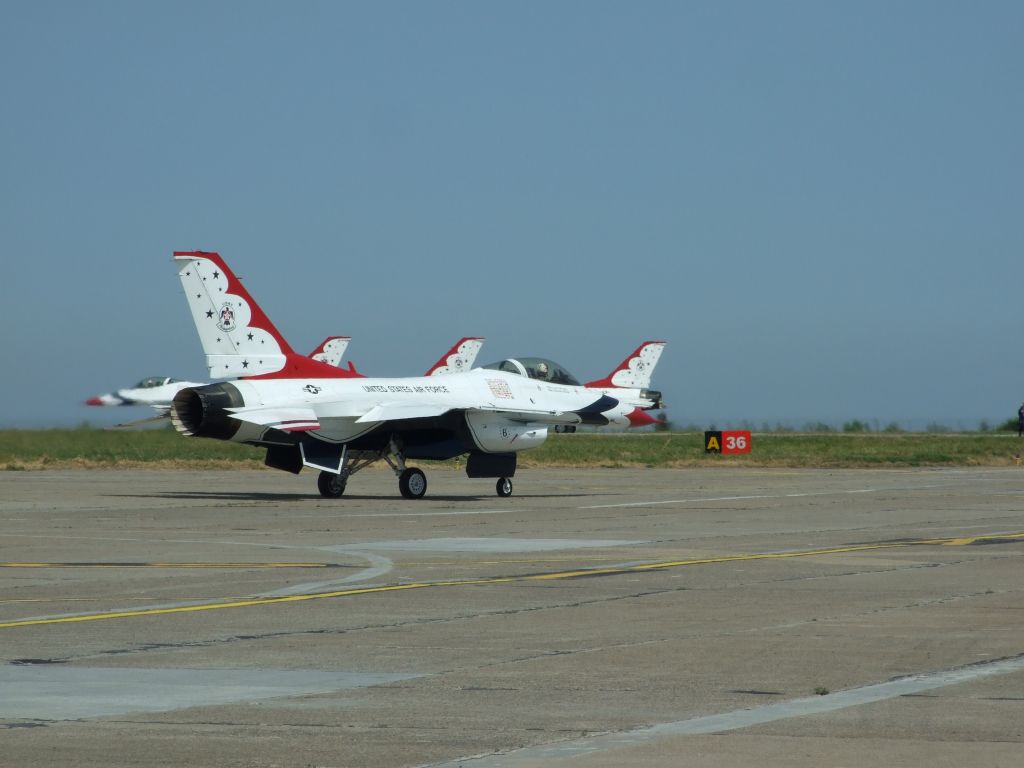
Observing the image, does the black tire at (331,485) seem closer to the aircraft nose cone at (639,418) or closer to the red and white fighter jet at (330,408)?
the red and white fighter jet at (330,408)

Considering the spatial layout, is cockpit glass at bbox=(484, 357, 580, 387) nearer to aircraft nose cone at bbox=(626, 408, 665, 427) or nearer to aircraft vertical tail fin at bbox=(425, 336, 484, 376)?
aircraft nose cone at bbox=(626, 408, 665, 427)

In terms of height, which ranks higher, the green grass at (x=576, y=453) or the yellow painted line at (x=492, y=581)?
the green grass at (x=576, y=453)

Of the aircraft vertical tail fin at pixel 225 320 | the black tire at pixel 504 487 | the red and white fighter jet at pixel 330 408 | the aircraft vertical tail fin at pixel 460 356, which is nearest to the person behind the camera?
the red and white fighter jet at pixel 330 408

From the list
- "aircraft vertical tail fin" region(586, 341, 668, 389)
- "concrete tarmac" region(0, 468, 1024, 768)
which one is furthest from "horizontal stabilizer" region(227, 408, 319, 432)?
"aircraft vertical tail fin" region(586, 341, 668, 389)

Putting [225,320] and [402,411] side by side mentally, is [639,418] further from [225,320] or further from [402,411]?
[225,320]

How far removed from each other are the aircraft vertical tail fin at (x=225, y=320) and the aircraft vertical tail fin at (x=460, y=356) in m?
36.3

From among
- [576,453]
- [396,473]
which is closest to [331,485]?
[396,473]

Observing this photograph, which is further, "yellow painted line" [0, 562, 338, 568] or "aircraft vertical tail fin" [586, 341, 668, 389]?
"aircraft vertical tail fin" [586, 341, 668, 389]

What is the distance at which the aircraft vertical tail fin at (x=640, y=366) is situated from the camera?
72.0 meters

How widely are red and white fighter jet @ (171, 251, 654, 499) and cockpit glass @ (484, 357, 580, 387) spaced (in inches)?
17.7

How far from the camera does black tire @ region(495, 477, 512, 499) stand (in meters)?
37.1

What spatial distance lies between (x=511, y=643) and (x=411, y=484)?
23550 millimetres

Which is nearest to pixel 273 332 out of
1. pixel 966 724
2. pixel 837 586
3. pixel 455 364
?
pixel 837 586

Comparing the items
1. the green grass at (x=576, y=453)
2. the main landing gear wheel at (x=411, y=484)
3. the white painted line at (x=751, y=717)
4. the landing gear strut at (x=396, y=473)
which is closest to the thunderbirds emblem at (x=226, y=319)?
the landing gear strut at (x=396, y=473)
